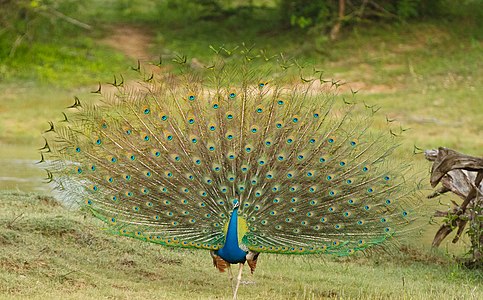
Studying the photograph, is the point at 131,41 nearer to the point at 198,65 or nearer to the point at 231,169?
the point at 198,65

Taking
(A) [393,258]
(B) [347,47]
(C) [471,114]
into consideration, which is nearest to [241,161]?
(A) [393,258]

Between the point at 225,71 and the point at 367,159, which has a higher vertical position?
the point at 225,71

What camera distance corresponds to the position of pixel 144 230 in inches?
341

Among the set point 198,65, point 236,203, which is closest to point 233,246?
point 236,203

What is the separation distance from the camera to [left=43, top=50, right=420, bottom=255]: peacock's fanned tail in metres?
8.68

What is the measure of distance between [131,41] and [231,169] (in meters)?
17.7

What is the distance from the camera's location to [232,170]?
872 centimetres

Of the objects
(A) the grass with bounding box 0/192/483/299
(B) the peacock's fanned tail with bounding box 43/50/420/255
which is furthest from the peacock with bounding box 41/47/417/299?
(A) the grass with bounding box 0/192/483/299

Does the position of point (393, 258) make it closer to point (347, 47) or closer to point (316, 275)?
point (316, 275)

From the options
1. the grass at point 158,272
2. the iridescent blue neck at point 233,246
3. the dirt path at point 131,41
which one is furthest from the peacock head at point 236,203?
the dirt path at point 131,41

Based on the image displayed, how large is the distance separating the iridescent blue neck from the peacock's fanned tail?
158 millimetres

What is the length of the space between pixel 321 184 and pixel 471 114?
1296cm

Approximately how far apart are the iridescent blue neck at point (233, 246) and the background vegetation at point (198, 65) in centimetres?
48

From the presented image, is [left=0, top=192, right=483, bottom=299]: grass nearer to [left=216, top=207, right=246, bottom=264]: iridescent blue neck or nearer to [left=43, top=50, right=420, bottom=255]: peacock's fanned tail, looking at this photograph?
[left=216, top=207, right=246, bottom=264]: iridescent blue neck
